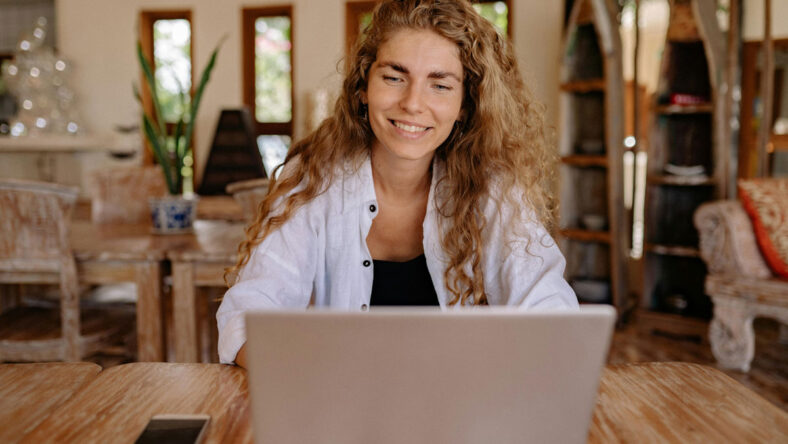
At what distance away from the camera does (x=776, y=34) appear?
3.77m

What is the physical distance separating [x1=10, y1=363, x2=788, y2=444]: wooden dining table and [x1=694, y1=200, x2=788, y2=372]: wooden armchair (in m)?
2.12

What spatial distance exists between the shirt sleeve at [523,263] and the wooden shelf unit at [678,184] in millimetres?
2408

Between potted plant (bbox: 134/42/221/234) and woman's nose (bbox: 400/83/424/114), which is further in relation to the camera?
potted plant (bbox: 134/42/221/234)

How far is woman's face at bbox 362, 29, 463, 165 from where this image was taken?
1.29 m

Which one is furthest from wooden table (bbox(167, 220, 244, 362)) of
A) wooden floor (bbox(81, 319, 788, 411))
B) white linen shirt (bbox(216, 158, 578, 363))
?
white linen shirt (bbox(216, 158, 578, 363))

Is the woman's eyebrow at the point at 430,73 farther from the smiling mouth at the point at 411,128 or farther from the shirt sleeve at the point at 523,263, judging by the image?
the shirt sleeve at the point at 523,263

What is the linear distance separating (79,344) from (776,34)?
4.17 meters

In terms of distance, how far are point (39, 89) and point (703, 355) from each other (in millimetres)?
5600

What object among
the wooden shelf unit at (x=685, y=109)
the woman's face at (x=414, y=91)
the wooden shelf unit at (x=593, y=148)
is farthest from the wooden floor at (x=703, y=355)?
the woman's face at (x=414, y=91)

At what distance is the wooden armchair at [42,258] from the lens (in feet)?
6.69

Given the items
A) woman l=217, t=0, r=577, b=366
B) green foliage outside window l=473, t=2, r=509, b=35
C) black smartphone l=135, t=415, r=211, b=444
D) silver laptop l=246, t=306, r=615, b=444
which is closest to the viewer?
silver laptop l=246, t=306, r=615, b=444

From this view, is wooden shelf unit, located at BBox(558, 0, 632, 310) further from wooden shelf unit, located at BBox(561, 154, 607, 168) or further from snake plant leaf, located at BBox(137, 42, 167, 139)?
snake plant leaf, located at BBox(137, 42, 167, 139)

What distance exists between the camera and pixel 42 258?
208cm

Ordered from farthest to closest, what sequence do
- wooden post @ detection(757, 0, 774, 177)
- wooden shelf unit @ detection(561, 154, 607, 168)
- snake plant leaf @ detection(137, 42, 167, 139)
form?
1. wooden shelf unit @ detection(561, 154, 607, 168)
2. wooden post @ detection(757, 0, 774, 177)
3. snake plant leaf @ detection(137, 42, 167, 139)
